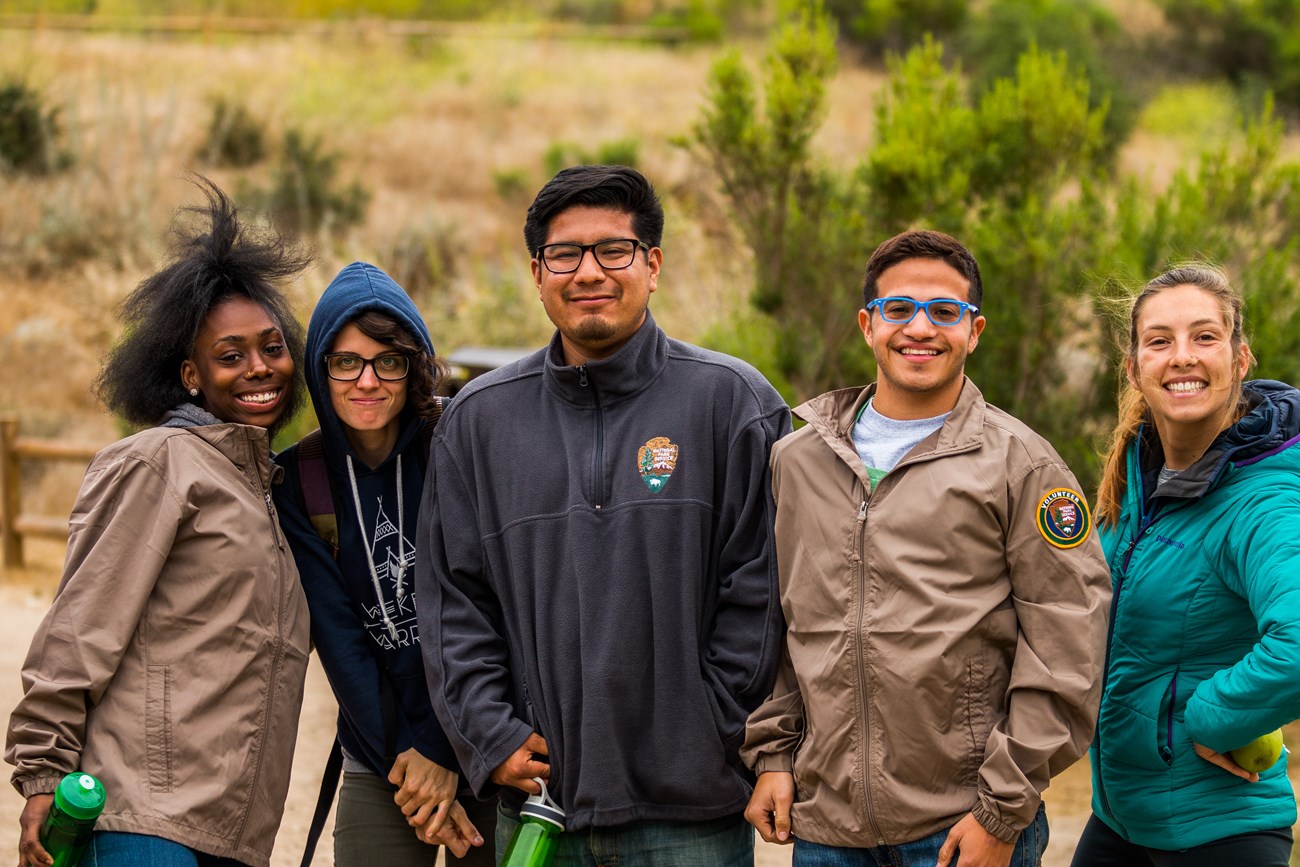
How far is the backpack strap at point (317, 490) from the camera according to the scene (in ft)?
9.92

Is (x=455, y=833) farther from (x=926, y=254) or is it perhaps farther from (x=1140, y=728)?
(x=926, y=254)

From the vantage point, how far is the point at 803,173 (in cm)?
704

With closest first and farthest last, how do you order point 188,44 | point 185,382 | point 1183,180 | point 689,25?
point 185,382, point 1183,180, point 188,44, point 689,25

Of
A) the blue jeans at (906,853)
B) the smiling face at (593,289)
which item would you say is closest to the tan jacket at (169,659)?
the smiling face at (593,289)

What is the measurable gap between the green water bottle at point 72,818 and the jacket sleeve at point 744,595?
127 cm

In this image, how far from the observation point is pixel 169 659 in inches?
103

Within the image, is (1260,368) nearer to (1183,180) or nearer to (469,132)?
(1183,180)

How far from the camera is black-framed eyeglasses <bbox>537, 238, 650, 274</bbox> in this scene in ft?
9.09

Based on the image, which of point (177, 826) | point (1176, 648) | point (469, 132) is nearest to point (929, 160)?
point (1176, 648)

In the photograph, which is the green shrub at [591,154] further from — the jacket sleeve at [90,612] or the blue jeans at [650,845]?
the blue jeans at [650,845]

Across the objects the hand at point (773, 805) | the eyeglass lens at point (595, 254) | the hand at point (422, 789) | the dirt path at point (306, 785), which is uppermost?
the eyeglass lens at point (595, 254)

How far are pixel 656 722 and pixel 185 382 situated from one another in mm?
1412

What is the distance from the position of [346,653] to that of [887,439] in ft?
4.57

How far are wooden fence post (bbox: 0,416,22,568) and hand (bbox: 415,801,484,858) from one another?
26.2 feet
